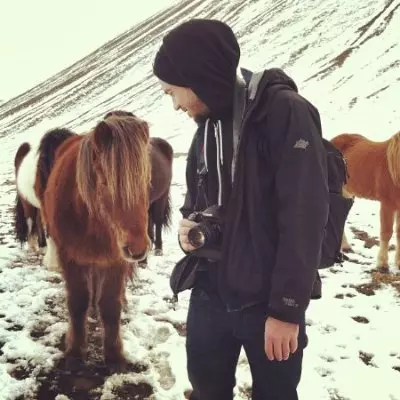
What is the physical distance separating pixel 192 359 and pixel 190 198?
684 mm

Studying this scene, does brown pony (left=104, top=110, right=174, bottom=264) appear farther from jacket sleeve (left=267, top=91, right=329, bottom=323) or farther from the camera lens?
jacket sleeve (left=267, top=91, right=329, bottom=323)

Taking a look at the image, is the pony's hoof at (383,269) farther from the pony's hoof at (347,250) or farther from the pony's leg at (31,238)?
the pony's leg at (31,238)

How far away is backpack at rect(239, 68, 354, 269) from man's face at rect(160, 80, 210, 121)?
0.19 metres

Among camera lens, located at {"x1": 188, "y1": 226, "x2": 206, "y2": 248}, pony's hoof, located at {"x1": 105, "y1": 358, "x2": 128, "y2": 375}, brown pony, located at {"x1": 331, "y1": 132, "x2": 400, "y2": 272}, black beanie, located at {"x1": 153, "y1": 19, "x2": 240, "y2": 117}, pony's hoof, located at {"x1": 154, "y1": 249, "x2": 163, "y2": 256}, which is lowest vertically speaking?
brown pony, located at {"x1": 331, "y1": 132, "x2": 400, "y2": 272}

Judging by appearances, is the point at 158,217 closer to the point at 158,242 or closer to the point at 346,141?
the point at 158,242

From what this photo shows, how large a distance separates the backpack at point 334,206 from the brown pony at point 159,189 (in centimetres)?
336

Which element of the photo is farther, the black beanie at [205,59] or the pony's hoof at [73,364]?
the pony's hoof at [73,364]

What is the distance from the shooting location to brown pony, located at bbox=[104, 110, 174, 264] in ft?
15.9

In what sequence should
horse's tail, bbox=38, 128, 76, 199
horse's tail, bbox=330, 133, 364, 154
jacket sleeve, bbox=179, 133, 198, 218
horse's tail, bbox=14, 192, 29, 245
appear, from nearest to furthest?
jacket sleeve, bbox=179, 133, 198, 218 < horse's tail, bbox=38, 128, 76, 199 < horse's tail, bbox=14, 192, 29, 245 < horse's tail, bbox=330, 133, 364, 154

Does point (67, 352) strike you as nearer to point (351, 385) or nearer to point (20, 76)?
point (351, 385)

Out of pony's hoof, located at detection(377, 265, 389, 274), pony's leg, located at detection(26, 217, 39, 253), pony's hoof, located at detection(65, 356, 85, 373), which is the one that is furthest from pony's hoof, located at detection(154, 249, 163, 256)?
pony's hoof, located at detection(377, 265, 389, 274)

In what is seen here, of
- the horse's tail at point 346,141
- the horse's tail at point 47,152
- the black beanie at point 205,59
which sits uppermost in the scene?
the black beanie at point 205,59

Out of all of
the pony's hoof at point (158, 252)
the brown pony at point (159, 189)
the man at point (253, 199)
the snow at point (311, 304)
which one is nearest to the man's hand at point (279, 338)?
the man at point (253, 199)

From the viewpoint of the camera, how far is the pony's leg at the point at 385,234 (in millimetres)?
4895
